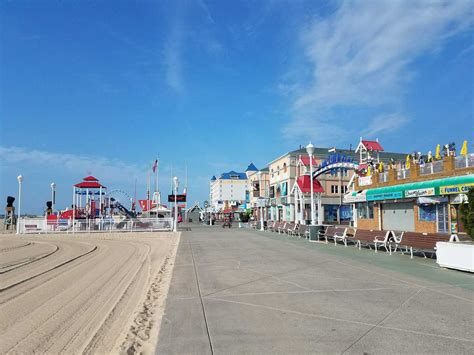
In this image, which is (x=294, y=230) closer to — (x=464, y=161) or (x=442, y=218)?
(x=442, y=218)

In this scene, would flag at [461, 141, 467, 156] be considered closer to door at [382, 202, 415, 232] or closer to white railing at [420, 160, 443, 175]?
white railing at [420, 160, 443, 175]

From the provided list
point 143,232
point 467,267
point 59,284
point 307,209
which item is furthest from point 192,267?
point 307,209

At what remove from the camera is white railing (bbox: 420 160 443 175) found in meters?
20.3

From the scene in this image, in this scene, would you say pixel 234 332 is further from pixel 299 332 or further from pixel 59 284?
pixel 59 284

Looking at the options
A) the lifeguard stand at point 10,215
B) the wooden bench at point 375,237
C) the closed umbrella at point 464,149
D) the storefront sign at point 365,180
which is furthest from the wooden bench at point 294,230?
the lifeguard stand at point 10,215

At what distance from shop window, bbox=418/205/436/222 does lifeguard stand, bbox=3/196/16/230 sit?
137 feet

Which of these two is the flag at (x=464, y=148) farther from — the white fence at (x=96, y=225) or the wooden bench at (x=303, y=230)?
the white fence at (x=96, y=225)

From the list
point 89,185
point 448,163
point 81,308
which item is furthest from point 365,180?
point 89,185

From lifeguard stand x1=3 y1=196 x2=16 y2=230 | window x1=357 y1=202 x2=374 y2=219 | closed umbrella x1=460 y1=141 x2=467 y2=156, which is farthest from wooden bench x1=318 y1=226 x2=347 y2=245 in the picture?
lifeguard stand x1=3 y1=196 x2=16 y2=230

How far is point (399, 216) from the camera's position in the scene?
2394cm

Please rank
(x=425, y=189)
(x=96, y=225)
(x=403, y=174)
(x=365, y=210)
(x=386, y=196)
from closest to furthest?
1. (x=425, y=189)
2. (x=403, y=174)
3. (x=386, y=196)
4. (x=365, y=210)
5. (x=96, y=225)

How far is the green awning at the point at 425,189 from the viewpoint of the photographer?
58.6ft

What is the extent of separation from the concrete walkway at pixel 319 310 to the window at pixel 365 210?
16.4 metres

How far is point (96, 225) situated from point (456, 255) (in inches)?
1219
